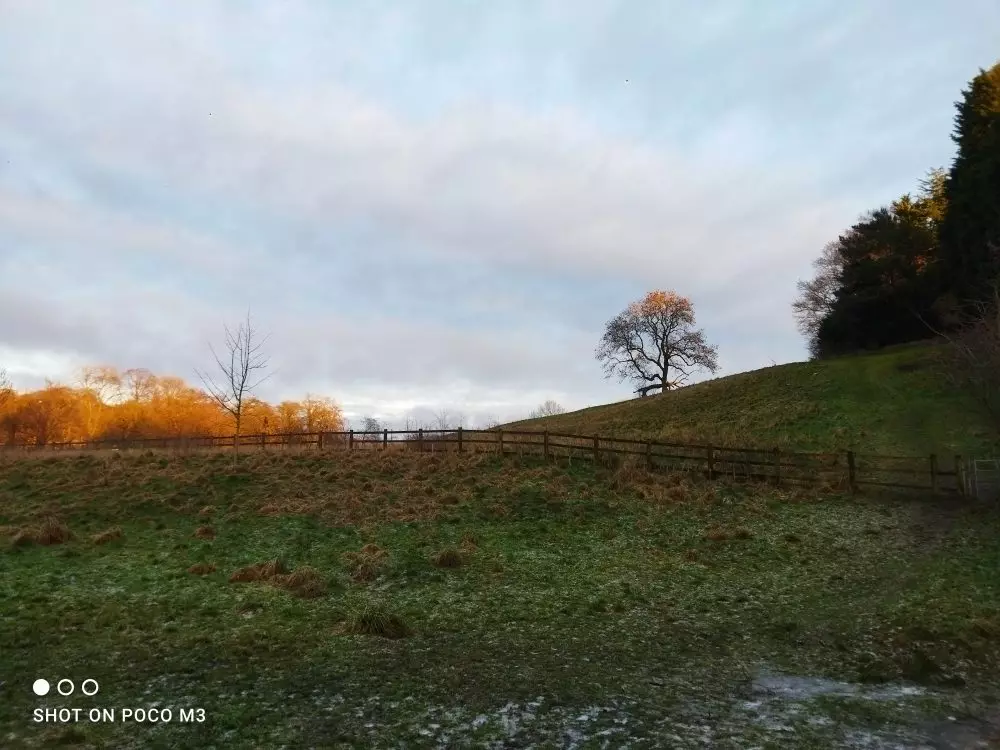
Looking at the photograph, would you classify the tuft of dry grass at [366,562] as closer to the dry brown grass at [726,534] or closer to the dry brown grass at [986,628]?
the dry brown grass at [726,534]

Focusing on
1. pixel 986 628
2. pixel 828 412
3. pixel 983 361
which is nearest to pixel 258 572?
pixel 986 628

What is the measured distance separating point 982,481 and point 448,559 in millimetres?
18024

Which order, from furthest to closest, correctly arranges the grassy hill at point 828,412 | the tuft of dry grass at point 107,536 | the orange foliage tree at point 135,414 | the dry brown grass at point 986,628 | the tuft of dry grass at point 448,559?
the orange foliage tree at point 135,414 < the grassy hill at point 828,412 < the tuft of dry grass at point 107,536 < the tuft of dry grass at point 448,559 < the dry brown grass at point 986,628

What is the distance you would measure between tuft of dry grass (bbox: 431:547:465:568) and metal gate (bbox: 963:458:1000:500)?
17396 millimetres

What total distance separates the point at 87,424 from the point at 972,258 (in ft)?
270

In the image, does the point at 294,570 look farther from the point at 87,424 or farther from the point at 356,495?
the point at 87,424

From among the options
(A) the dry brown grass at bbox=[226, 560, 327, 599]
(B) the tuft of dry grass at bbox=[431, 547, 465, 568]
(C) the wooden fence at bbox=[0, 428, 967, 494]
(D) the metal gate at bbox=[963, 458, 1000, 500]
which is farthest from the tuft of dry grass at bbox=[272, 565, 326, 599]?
(D) the metal gate at bbox=[963, 458, 1000, 500]

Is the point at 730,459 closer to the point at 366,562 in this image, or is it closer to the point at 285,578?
the point at 366,562

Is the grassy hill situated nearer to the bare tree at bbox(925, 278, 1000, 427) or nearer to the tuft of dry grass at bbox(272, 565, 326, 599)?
the bare tree at bbox(925, 278, 1000, 427)

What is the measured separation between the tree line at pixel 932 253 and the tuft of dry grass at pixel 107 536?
40019mm

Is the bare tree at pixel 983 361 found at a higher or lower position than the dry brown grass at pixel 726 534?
higher

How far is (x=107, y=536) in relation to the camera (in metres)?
16.3

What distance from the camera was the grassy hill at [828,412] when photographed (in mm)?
29031

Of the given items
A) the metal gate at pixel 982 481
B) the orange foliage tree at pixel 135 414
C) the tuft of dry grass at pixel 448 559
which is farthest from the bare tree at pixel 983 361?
the orange foliage tree at pixel 135 414
